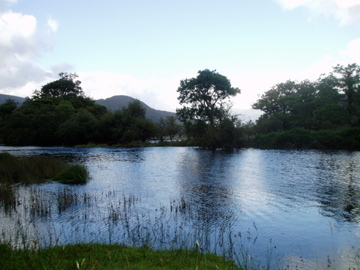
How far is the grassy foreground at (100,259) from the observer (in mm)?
5555

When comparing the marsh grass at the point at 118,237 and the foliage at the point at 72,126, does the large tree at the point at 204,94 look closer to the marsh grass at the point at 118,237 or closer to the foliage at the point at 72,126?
the foliage at the point at 72,126

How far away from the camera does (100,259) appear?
6195 millimetres

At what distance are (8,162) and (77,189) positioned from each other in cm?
1106

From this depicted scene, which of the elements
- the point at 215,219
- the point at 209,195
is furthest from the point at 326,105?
the point at 215,219

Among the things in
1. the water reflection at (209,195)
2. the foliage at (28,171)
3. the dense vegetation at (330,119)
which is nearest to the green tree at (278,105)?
the dense vegetation at (330,119)

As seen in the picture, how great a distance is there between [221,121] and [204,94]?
1287 centimetres

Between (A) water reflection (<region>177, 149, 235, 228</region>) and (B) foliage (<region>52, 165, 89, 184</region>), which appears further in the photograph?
(B) foliage (<region>52, 165, 89, 184</region>)

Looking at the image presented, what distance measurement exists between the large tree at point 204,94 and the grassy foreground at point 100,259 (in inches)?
2513

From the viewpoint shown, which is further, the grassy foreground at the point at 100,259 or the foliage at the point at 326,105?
the foliage at the point at 326,105

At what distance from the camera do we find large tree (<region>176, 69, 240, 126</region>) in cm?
7138

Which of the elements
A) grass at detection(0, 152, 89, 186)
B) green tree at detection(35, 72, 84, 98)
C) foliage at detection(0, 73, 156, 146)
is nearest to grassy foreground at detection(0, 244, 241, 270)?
grass at detection(0, 152, 89, 186)

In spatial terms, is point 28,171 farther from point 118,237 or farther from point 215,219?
point 215,219

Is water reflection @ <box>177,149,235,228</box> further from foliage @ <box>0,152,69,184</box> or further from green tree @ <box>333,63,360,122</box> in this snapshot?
green tree @ <box>333,63,360,122</box>

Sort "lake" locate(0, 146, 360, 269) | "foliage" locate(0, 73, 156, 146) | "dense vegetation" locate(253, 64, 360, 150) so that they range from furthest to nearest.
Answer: "foliage" locate(0, 73, 156, 146) < "dense vegetation" locate(253, 64, 360, 150) < "lake" locate(0, 146, 360, 269)
